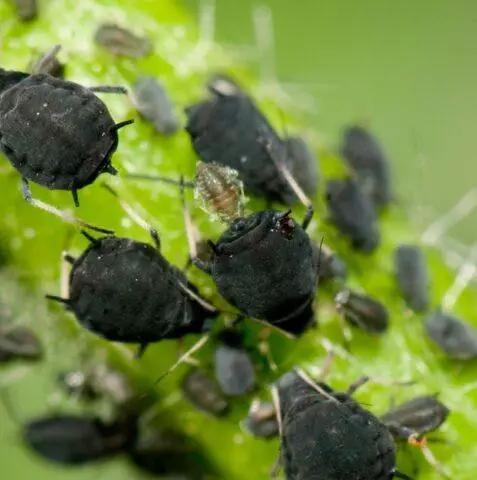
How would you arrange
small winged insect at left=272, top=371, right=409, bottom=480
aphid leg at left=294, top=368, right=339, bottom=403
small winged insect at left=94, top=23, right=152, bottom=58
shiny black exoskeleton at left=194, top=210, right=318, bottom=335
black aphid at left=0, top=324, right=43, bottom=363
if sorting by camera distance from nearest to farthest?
small winged insect at left=272, top=371, right=409, bottom=480 → shiny black exoskeleton at left=194, top=210, right=318, bottom=335 → aphid leg at left=294, top=368, right=339, bottom=403 → small winged insect at left=94, top=23, right=152, bottom=58 → black aphid at left=0, top=324, right=43, bottom=363

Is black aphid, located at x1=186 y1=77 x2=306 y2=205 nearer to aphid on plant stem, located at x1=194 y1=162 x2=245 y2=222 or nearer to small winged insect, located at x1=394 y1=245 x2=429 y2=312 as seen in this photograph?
aphid on plant stem, located at x1=194 y1=162 x2=245 y2=222

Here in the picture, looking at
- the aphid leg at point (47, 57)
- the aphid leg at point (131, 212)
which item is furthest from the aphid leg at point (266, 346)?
the aphid leg at point (47, 57)

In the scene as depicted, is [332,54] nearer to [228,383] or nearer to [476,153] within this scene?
[476,153]

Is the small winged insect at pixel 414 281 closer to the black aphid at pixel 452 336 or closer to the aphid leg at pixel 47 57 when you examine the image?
the black aphid at pixel 452 336

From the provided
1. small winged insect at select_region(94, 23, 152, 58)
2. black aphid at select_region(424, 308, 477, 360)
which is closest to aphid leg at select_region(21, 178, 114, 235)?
small winged insect at select_region(94, 23, 152, 58)

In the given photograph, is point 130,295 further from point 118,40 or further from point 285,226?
point 118,40
